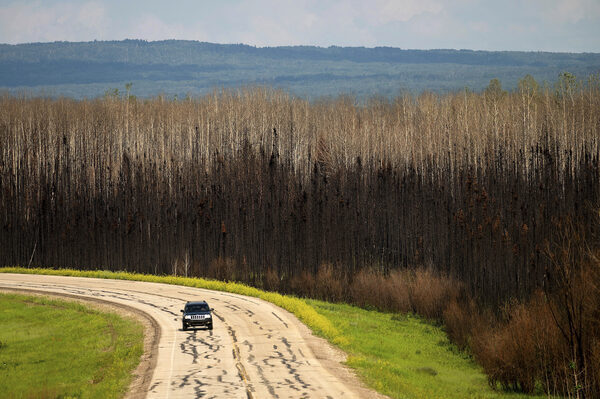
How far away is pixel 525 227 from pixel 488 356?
73.3ft

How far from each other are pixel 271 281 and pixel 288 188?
42.3 ft

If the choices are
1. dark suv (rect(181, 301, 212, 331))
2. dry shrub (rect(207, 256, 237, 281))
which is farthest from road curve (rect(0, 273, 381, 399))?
dry shrub (rect(207, 256, 237, 281))

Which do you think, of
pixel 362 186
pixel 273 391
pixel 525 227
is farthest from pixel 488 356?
pixel 362 186

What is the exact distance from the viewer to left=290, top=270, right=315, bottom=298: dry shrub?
218ft

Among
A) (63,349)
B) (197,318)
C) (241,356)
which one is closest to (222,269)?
(63,349)

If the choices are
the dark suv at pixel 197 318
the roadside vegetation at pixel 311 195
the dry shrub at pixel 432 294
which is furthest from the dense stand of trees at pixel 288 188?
the dark suv at pixel 197 318

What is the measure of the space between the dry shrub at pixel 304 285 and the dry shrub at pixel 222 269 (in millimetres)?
7077

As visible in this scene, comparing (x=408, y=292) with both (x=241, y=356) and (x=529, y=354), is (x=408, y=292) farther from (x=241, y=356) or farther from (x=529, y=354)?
(x=241, y=356)

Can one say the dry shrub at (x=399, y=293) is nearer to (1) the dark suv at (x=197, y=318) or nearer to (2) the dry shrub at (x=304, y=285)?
(2) the dry shrub at (x=304, y=285)

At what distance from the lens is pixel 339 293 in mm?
64312

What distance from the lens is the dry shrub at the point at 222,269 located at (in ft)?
240

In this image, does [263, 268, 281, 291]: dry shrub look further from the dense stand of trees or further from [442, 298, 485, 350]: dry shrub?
[442, 298, 485, 350]: dry shrub

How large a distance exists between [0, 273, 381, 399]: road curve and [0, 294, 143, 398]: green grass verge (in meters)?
1.82

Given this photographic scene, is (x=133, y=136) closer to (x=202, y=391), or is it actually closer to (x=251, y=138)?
(x=251, y=138)
